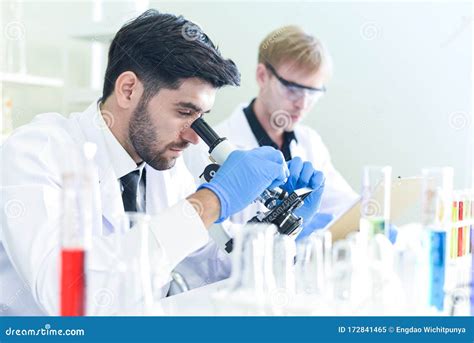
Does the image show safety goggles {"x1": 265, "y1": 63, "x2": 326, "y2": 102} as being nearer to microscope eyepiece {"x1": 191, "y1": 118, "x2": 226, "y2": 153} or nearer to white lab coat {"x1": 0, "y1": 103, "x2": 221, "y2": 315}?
microscope eyepiece {"x1": 191, "y1": 118, "x2": 226, "y2": 153}

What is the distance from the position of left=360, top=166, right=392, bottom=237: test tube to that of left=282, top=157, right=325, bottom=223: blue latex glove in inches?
5.3

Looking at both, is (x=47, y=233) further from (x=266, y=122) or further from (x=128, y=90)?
(x=266, y=122)

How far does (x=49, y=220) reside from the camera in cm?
127

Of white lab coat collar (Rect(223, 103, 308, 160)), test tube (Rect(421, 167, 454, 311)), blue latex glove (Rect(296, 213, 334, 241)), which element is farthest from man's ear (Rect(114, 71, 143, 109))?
test tube (Rect(421, 167, 454, 311))

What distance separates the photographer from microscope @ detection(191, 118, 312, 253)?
1.52 metres

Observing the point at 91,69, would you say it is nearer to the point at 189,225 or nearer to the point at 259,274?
the point at 189,225

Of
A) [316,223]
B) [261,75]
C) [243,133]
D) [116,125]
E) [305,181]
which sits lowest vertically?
[316,223]

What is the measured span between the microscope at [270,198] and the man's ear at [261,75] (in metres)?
0.43

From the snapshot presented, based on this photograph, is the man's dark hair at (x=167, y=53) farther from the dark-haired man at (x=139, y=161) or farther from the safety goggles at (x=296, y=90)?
the safety goggles at (x=296, y=90)

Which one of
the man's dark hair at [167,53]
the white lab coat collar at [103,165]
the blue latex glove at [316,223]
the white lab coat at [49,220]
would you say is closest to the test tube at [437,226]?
the blue latex glove at [316,223]

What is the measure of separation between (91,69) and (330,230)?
849 millimetres

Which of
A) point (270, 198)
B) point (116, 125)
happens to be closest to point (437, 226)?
point (270, 198)

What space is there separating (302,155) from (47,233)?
3.44 ft

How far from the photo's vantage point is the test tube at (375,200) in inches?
60.7
